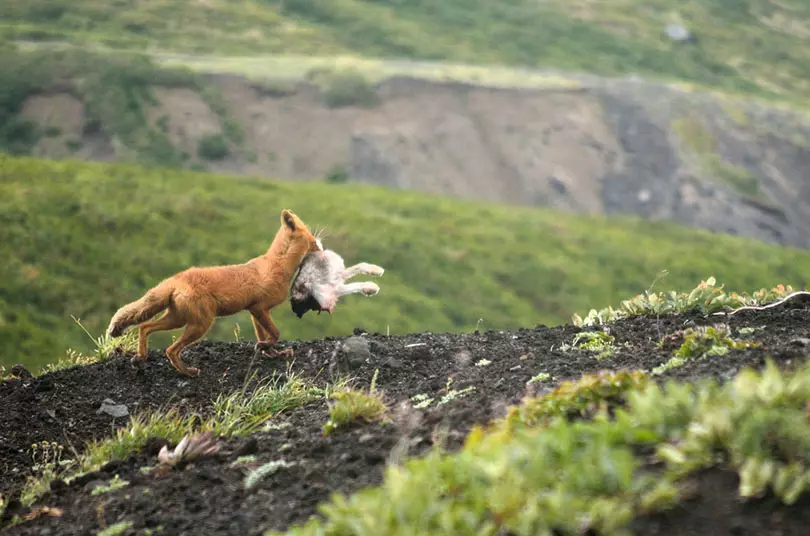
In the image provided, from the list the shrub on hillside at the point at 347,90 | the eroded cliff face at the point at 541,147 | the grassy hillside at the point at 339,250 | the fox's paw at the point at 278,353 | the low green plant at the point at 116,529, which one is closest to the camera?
the low green plant at the point at 116,529

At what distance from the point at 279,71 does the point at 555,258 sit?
13617 mm

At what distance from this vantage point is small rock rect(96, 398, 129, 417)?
8716 millimetres

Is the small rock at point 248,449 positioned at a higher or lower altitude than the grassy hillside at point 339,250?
higher

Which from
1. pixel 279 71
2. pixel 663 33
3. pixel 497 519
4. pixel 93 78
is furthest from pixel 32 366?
pixel 663 33

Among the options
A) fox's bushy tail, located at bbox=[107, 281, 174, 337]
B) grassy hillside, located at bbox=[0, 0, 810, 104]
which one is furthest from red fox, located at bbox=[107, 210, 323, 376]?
grassy hillside, located at bbox=[0, 0, 810, 104]

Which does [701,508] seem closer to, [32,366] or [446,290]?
[32,366]

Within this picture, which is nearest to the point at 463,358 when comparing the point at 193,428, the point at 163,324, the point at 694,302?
the point at 694,302

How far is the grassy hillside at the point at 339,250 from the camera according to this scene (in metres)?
17.8

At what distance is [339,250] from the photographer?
22.2 metres

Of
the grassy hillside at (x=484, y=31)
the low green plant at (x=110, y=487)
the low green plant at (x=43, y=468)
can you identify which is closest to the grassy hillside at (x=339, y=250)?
the low green plant at (x=43, y=468)

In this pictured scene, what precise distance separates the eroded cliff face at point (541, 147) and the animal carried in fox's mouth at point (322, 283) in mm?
20188

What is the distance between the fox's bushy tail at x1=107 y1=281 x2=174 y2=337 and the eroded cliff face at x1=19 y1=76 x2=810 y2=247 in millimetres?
20545

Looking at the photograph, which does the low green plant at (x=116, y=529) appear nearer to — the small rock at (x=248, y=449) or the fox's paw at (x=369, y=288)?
the small rock at (x=248, y=449)

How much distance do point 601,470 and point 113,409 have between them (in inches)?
229
